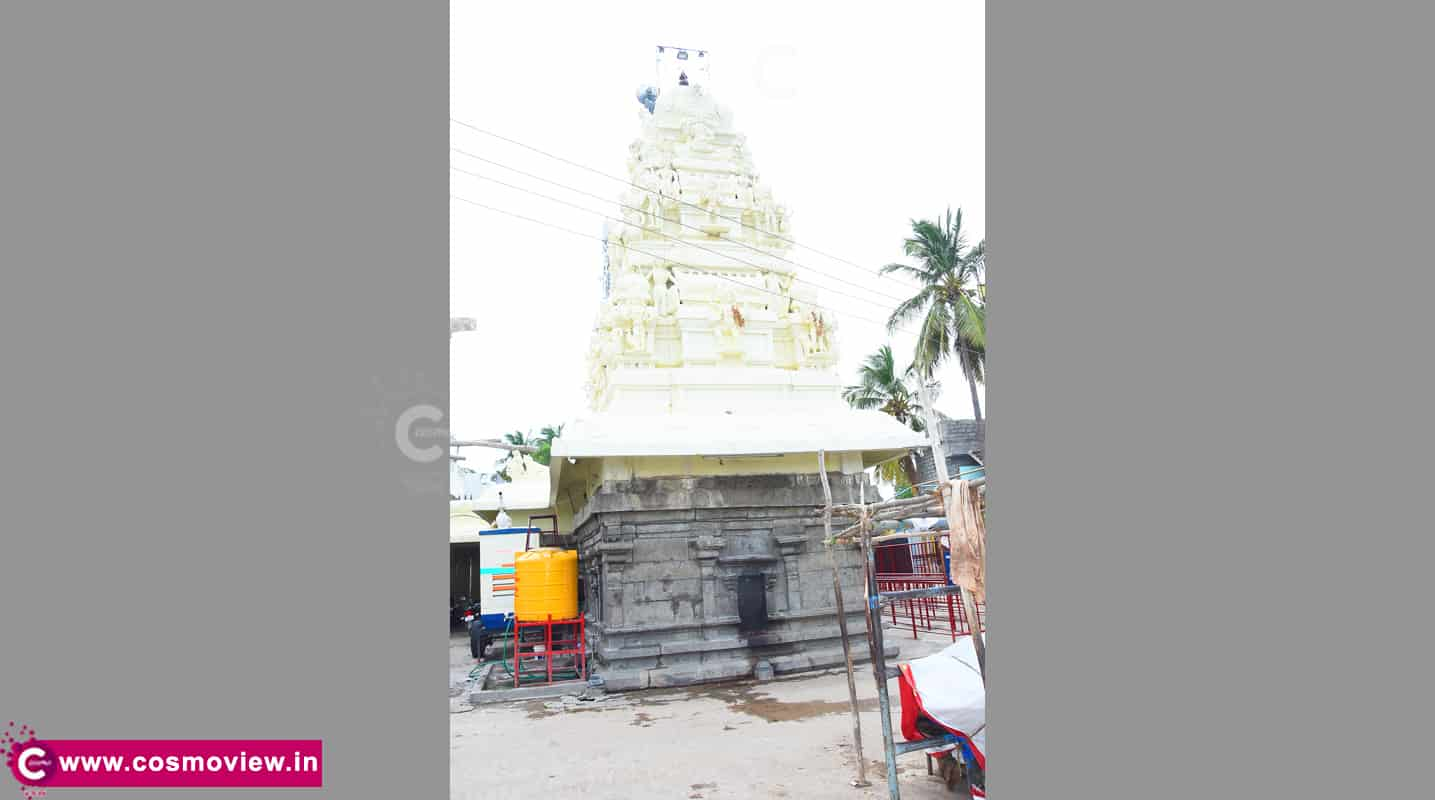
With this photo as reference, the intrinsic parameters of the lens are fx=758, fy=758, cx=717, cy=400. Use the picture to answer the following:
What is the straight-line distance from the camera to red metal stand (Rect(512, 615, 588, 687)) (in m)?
13.5

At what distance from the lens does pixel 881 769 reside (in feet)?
25.4

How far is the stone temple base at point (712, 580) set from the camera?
43.6 feet

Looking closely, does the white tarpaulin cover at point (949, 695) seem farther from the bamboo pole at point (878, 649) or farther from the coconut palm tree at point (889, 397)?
the coconut palm tree at point (889, 397)

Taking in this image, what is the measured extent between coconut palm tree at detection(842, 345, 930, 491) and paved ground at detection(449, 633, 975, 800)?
18344mm

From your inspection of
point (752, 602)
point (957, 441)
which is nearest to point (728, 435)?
point (752, 602)

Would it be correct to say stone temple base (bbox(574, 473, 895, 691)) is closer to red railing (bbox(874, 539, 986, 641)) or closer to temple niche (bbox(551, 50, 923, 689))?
temple niche (bbox(551, 50, 923, 689))

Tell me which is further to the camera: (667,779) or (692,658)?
(692,658)

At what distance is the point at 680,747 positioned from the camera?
903cm

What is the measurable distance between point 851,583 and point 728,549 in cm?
267

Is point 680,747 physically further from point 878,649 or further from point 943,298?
point 943,298
